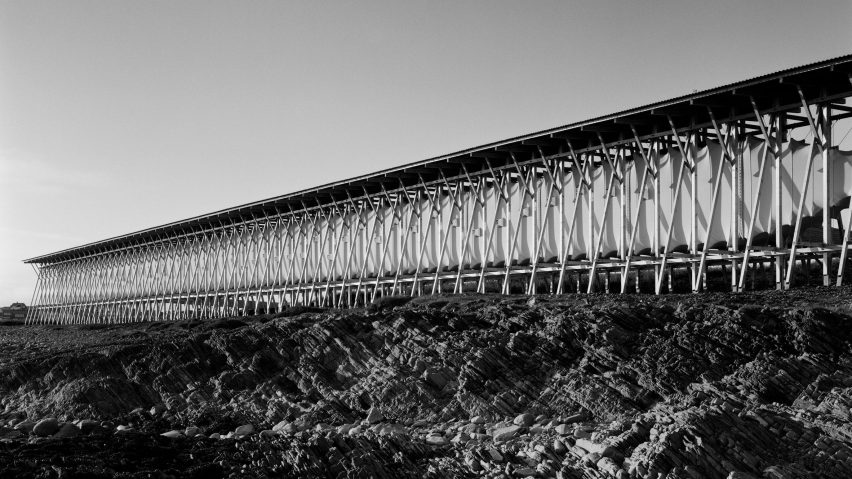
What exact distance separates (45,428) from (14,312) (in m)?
168

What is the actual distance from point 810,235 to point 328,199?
146ft

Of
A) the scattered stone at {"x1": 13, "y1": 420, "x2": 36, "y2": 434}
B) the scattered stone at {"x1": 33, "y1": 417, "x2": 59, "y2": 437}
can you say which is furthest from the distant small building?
the scattered stone at {"x1": 33, "y1": 417, "x2": 59, "y2": 437}

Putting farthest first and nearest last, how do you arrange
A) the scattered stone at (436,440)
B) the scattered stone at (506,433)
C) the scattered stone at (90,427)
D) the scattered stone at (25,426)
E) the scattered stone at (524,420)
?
the scattered stone at (25,426)
the scattered stone at (90,427)
the scattered stone at (524,420)
the scattered stone at (436,440)
the scattered stone at (506,433)

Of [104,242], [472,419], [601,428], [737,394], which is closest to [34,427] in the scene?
[472,419]

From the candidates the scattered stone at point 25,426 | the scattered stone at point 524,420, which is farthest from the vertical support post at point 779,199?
the scattered stone at point 25,426

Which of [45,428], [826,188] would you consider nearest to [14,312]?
[45,428]

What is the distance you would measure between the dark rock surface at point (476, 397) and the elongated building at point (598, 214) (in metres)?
7.11

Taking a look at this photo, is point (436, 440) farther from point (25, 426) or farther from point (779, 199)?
point (779, 199)

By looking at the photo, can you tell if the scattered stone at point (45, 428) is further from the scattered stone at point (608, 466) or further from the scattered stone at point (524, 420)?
the scattered stone at point (608, 466)

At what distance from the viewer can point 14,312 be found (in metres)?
186

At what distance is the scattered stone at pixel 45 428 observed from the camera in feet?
106

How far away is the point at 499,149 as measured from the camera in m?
55.2

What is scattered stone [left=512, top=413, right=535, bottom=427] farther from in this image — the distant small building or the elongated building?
the distant small building

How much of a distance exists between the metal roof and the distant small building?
119 metres
